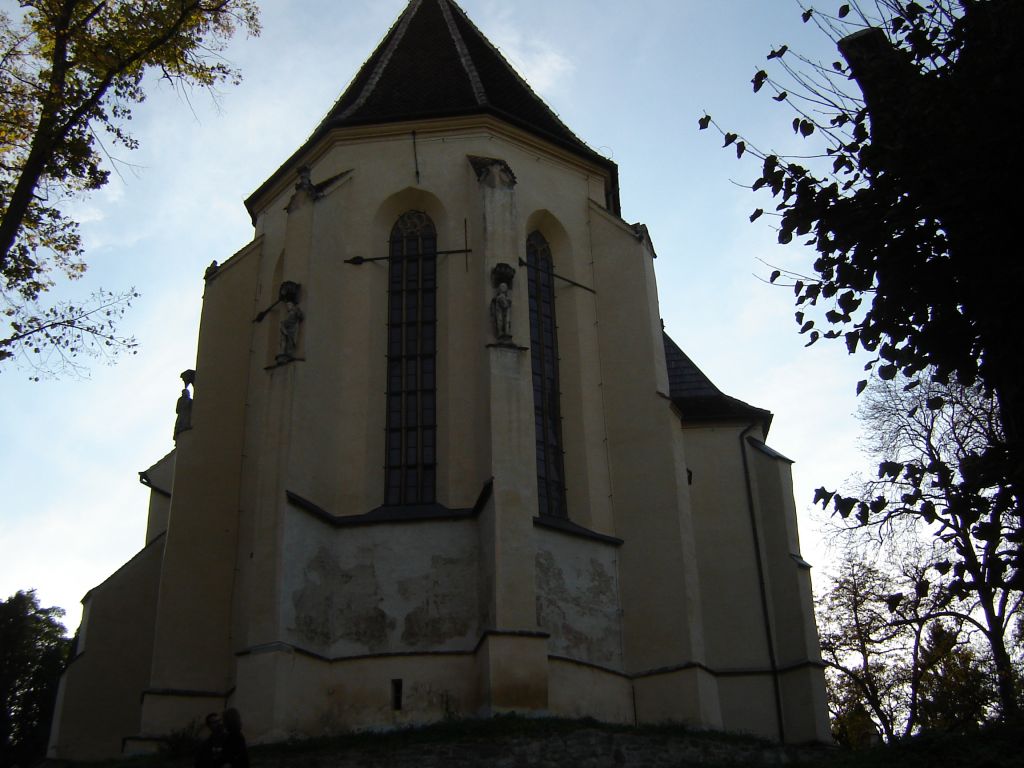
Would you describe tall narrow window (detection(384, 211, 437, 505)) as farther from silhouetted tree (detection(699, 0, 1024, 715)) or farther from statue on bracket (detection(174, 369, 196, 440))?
silhouetted tree (detection(699, 0, 1024, 715))

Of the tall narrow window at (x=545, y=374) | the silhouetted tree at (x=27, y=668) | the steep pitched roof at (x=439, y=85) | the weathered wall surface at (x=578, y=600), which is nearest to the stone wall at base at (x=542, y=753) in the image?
the weathered wall surface at (x=578, y=600)

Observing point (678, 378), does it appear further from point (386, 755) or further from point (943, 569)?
point (943, 569)

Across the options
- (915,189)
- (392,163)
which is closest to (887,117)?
(915,189)

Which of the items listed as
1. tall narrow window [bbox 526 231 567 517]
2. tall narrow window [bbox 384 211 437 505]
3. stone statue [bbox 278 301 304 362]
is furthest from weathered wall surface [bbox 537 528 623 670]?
stone statue [bbox 278 301 304 362]

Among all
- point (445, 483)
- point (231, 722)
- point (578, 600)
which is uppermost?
point (445, 483)

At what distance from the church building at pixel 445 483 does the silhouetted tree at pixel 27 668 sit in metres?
14.9

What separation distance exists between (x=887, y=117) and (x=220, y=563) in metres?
14.4

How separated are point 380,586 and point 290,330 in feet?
14.9

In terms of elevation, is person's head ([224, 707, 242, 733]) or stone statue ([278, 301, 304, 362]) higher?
stone statue ([278, 301, 304, 362])

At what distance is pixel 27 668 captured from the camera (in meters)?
35.8

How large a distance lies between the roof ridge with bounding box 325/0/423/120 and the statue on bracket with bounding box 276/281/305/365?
466 cm

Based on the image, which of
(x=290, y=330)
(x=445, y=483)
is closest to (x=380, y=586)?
(x=445, y=483)

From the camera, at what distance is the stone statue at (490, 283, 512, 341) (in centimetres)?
1927

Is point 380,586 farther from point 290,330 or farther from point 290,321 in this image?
point 290,321
